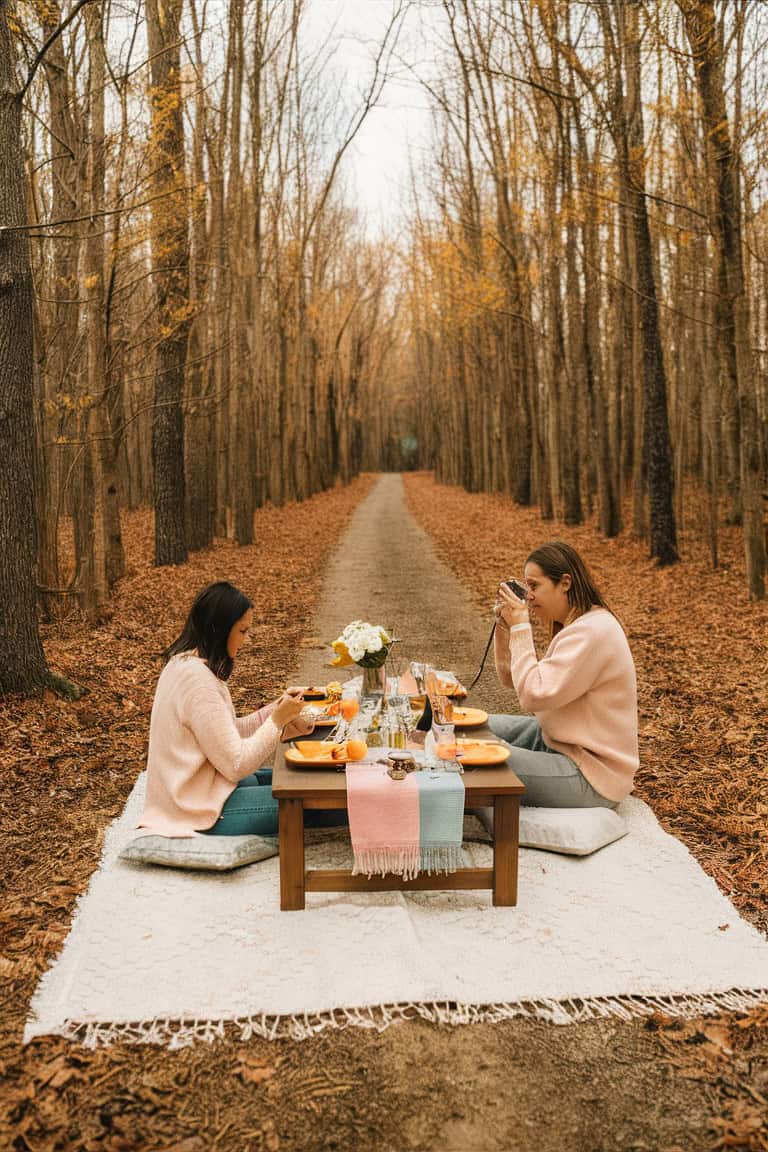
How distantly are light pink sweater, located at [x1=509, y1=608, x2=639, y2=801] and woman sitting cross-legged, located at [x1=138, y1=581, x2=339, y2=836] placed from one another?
107 cm

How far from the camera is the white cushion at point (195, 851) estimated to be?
12.6 feet

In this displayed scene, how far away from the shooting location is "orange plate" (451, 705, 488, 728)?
4.30m

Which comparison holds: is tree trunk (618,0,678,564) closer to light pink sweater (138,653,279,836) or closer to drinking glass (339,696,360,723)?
drinking glass (339,696,360,723)

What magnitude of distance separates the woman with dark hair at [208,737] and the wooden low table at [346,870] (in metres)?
0.25

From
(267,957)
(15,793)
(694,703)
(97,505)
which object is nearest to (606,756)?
(267,957)

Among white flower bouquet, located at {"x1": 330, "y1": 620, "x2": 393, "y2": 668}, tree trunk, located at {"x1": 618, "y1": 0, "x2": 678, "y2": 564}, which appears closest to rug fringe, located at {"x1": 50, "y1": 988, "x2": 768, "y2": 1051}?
white flower bouquet, located at {"x1": 330, "y1": 620, "x2": 393, "y2": 668}

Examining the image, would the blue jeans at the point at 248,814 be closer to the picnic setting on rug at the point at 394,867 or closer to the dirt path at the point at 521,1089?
the picnic setting on rug at the point at 394,867

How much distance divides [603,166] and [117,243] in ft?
23.0

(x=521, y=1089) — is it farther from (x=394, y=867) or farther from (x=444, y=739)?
(x=444, y=739)

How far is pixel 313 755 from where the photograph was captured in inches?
149

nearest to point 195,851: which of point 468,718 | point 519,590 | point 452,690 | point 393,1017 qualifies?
point 393,1017

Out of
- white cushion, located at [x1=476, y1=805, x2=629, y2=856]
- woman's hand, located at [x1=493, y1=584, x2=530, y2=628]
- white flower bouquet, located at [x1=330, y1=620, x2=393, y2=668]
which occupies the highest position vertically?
woman's hand, located at [x1=493, y1=584, x2=530, y2=628]

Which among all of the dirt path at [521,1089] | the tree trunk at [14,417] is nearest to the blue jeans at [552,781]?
the dirt path at [521,1089]

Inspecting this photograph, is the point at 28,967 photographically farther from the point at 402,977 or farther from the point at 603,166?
the point at 603,166
